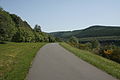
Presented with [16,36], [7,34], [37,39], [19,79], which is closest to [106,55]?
[19,79]

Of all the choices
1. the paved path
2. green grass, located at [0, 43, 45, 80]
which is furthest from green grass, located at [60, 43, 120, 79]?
green grass, located at [0, 43, 45, 80]

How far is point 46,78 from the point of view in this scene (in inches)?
274

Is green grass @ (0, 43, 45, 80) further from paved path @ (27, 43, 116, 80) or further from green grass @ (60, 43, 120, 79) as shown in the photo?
green grass @ (60, 43, 120, 79)

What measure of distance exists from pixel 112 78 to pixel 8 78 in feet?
16.0

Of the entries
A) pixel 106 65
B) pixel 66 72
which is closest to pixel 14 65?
pixel 66 72

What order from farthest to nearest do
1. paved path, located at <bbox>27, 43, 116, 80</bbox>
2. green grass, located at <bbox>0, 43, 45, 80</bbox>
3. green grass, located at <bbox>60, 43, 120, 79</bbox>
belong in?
green grass, located at <bbox>60, 43, 120, 79</bbox> → green grass, located at <bbox>0, 43, 45, 80</bbox> → paved path, located at <bbox>27, 43, 116, 80</bbox>

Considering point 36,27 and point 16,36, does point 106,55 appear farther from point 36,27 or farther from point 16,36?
point 36,27

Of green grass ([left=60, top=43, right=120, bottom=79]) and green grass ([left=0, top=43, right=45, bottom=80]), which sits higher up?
green grass ([left=0, top=43, right=45, bottom=80])

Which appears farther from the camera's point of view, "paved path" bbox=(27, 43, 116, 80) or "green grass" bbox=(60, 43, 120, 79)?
"green grass" bbox=(60, 43, 120, 79)

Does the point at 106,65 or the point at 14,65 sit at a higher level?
the point at 14,65

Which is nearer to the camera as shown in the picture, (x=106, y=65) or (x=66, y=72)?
(x=66, y=72)

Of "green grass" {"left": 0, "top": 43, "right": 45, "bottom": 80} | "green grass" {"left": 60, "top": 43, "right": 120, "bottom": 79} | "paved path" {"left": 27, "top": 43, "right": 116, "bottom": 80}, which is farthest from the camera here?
"green grass" {"left": 60, "top": 43, "right": 120, "bottom": 79}

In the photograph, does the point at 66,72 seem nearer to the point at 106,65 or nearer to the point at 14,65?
the point at 106,65

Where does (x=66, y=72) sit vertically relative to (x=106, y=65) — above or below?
above
